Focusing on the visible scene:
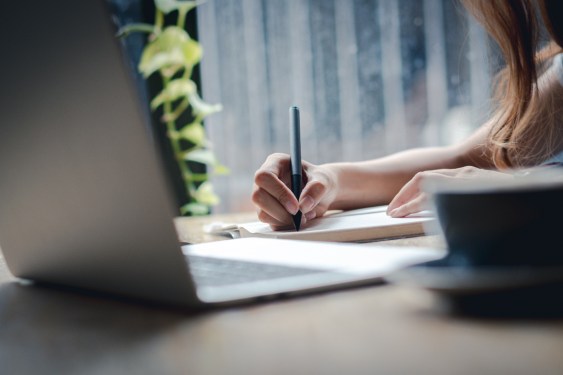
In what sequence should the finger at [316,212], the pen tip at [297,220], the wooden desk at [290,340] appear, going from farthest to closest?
the finger at [316,212]
the pen tip at [297,220]
the wooden desk at [290,340]

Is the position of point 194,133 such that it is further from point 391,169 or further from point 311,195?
point 311,195

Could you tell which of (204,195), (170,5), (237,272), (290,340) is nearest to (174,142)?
(204,195)

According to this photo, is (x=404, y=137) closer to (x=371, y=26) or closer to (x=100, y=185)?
(x=371, y=26)

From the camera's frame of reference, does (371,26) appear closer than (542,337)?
No

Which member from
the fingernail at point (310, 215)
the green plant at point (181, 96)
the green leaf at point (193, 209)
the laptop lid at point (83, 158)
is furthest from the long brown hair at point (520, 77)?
the green leaf at point (193, 209)

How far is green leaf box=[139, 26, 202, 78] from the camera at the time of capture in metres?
1.81

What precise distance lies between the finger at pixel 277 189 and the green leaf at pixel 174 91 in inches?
46.5

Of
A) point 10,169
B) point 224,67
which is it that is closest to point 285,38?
point 224,67

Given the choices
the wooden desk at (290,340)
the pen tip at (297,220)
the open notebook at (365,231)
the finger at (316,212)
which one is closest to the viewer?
the wooden desk at (290,340)

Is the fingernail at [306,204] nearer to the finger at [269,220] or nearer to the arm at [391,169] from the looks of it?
the finger at [269,220]

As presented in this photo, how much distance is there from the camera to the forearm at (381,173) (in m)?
0.99

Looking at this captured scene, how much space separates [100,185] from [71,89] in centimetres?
6

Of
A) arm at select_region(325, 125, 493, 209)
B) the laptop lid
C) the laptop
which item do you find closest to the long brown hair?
arm at select_region(325, 125, 493, 209)

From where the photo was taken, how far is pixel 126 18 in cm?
194
